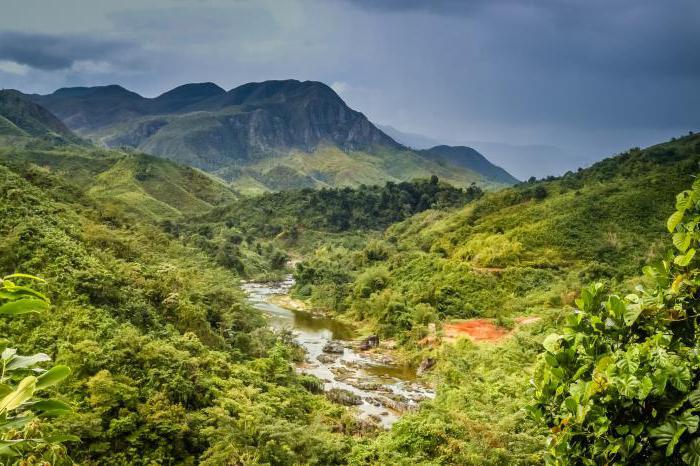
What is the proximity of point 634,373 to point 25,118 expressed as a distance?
197 m

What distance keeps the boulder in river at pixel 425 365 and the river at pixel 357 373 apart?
1.60 feet

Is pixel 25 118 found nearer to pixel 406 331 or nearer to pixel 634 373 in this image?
pixel 406 331

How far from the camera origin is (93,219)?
82.7 feet

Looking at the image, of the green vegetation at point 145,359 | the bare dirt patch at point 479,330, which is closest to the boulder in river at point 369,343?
the bare dirt patch at point 479,330

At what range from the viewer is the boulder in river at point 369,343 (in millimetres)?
32594

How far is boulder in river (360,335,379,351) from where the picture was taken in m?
32.6

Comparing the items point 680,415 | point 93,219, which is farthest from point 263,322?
point 680,415

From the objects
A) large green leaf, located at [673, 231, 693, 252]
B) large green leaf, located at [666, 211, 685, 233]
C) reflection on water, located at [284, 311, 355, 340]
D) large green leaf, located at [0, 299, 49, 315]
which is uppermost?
large green leaf, located at [666, 211, 685, 233]

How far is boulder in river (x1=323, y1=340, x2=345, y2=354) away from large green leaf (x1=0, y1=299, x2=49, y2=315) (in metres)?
30.1

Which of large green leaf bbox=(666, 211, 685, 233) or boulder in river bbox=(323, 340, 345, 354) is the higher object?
large green leaf bbox=(666, 211, 685, 233)

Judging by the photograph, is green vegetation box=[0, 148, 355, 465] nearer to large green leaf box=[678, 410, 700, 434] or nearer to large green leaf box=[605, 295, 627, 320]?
large green leaf box=[605, 295, 627, 320]

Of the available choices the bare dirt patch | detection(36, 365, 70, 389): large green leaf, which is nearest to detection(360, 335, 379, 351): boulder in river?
the bare dirt patch

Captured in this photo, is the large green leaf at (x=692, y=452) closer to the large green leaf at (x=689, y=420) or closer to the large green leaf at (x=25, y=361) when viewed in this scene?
the large green leaf at (x=689, y=420)

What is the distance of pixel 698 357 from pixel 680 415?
314 millimetres
